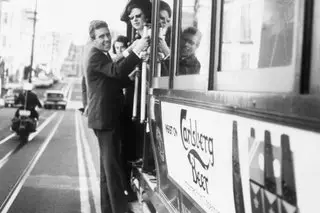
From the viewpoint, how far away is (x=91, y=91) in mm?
4434

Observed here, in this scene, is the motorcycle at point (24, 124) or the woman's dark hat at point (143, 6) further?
the motorcycle at point (24, 124)

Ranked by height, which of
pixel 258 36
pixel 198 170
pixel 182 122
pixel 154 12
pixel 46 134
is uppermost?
pixel 154 12

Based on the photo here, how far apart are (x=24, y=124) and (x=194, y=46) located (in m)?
12.0

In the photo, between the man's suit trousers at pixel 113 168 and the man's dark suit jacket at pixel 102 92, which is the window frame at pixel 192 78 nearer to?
the man's dark suit jacket at pixel 102 92

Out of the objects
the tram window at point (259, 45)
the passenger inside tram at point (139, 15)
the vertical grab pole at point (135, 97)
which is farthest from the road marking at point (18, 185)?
the tram window at point (259, 45)

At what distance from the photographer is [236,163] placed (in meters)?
1.81

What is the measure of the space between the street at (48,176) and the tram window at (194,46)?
3372 mm

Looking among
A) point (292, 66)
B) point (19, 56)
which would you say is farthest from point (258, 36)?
point (19, 56)

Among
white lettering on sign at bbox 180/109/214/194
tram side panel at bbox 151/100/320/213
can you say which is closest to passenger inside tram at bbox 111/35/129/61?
tram side panel at bbox 151/100/320/213

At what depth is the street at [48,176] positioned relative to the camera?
6.04 metres

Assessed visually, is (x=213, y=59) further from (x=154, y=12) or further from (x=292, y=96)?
(x=154, y=12)

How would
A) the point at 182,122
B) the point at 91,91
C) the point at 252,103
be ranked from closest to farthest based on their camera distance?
the point at 252,103
the point at 182,122
the point at 91,91

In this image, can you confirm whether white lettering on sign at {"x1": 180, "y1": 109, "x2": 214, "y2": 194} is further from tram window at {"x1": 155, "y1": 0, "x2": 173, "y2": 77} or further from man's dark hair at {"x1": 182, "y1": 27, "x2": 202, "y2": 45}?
tram window at {"x1": 155, "y1": 0, "x2": 173, "y2": 77}

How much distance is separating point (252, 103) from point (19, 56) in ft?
233
